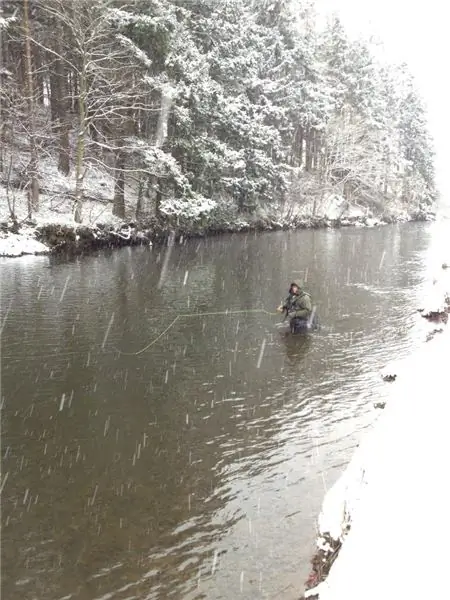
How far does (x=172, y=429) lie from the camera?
8.58 metres

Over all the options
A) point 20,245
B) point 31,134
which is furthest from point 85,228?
point 31,134

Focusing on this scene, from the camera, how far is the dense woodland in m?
25.6

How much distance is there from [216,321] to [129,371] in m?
4.73

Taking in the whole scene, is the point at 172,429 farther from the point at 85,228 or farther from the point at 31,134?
the point at 31,134

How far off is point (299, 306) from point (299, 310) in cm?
25

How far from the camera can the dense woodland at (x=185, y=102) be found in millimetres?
25562

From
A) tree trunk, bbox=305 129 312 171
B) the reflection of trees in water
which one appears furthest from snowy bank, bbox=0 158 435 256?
the reflection of trees in water

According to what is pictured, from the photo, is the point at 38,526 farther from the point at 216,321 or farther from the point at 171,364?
the point at 216,321

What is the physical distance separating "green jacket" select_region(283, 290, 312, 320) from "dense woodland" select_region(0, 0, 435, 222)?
1441cm

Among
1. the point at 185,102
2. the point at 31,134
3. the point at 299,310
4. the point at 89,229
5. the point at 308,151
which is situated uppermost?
the point at 308,151

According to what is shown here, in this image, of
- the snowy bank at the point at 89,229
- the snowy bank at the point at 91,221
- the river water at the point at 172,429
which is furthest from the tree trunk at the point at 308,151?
the river water at the point at 172,429

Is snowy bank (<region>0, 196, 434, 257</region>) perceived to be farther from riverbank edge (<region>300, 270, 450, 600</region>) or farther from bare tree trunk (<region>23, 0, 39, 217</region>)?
riverbank edge (<region>300, 270, 450, 600</region>)

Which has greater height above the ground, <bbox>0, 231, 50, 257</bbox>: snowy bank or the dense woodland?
the dense woodland

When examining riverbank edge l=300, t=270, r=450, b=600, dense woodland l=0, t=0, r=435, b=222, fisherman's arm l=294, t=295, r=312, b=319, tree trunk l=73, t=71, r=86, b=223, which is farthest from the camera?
dense woodland l=0, t=0, r=435, b=222
